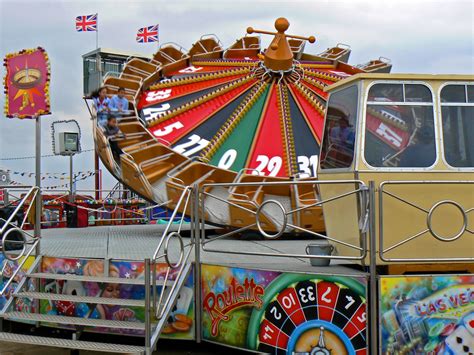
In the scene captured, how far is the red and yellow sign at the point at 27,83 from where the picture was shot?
15.2 m

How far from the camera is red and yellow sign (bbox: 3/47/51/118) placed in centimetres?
1520

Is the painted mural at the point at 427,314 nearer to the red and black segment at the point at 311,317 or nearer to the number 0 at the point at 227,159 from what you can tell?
the red and black segment at the point at 311,317

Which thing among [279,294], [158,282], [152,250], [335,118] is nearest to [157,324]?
[158,282]

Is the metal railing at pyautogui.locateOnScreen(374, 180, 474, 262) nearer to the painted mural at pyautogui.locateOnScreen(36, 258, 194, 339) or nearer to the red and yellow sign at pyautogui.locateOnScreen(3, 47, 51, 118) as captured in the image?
the painted mural at pyautogui.locateOnScreen(36, 258, 194, 339)

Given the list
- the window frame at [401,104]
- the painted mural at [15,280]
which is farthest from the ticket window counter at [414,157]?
the painted mural at [15,280]

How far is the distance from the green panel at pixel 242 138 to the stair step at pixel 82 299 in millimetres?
4651

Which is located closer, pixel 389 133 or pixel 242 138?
pixel 389 133

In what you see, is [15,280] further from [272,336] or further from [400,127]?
[400,127]

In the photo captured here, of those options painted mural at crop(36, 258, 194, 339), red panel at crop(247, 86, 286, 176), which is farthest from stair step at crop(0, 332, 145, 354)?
red panel at crop(247, 86, 286, 176)

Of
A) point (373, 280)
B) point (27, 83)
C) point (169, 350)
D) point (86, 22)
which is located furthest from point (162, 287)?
point (86, 22)

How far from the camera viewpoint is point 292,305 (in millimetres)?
7324

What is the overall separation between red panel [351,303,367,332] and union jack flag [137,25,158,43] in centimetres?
3469

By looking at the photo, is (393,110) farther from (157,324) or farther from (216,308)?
(157,324)

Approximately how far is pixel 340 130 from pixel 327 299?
2.24m
